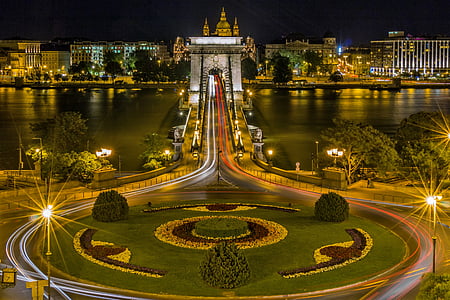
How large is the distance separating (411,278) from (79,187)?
84.8 feet

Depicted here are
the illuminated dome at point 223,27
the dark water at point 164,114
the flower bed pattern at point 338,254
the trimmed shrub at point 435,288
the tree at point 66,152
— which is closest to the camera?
the trimmed shrub at point 435,288

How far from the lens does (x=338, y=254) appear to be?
28188mm

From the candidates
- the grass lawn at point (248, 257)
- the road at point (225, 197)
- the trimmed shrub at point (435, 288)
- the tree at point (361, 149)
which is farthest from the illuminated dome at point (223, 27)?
the trimmed shrub at point (435, 288)

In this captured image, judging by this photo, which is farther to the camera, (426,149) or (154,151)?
(154,151)

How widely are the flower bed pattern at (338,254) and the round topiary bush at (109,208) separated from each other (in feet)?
34.8

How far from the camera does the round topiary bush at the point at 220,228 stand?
101ft

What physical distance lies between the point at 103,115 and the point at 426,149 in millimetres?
82157

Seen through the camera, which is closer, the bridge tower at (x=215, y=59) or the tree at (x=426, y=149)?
the tree at (x=426, y=149)

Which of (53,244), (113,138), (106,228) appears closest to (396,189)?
(106,228)

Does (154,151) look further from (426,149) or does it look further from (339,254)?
(339,254)

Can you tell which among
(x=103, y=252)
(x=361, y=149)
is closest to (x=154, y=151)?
(x=361, y=149)

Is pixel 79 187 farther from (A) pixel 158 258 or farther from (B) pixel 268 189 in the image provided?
(A) pixel 158 258

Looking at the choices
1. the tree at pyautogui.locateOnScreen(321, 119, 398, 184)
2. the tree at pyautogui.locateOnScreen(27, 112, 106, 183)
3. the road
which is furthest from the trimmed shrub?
the tree at pyautogui.locateOnScreen(27, 112, 106, 183)

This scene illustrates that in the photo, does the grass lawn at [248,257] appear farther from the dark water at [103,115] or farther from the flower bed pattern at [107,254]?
the dark water at [103,115]
